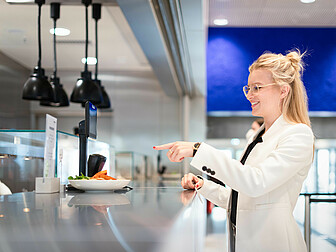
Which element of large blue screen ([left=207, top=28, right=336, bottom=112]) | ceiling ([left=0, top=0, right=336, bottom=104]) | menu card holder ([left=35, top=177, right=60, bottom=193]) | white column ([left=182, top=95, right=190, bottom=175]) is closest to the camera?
menu card holder ([left=35, top=177, right=60, bottom=193])

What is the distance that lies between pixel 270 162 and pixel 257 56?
417cm

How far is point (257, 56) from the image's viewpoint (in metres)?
5.45

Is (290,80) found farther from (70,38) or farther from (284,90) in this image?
Result: (70,38)

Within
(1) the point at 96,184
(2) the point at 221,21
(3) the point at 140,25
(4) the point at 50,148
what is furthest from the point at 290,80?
(2) the point at 221,21

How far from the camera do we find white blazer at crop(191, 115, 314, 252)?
1.45m

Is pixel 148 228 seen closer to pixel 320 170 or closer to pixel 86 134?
pixel 86 134

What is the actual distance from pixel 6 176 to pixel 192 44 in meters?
2.03

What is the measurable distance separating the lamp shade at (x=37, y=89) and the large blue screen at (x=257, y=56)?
260 cm

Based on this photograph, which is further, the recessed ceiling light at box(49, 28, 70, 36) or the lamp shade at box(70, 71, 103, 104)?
the recessed ceiling light at box(49, 28, 70, 36)

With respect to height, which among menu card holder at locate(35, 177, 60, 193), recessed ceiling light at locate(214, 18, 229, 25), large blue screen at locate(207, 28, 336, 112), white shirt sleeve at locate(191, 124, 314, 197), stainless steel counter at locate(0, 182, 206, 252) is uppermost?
recessed ceiling light at locate(214, 18, 229, 25)

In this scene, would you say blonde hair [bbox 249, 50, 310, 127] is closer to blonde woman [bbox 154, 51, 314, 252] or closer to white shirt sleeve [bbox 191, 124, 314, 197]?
blonde woman [bbox 154, 51, 314, 252]

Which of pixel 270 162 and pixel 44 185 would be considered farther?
pixel 44 185

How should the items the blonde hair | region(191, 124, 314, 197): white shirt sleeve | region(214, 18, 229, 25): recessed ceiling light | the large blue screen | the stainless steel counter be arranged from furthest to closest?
the large blue screen → region(214, 18, 229, 25): recessed ceiling light → the blonde hair → region(191, 124, 314, 197): white shirt sleeve → the stainless steel counter

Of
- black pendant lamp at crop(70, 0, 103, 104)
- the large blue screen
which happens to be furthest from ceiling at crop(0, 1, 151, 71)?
the large blue screen
